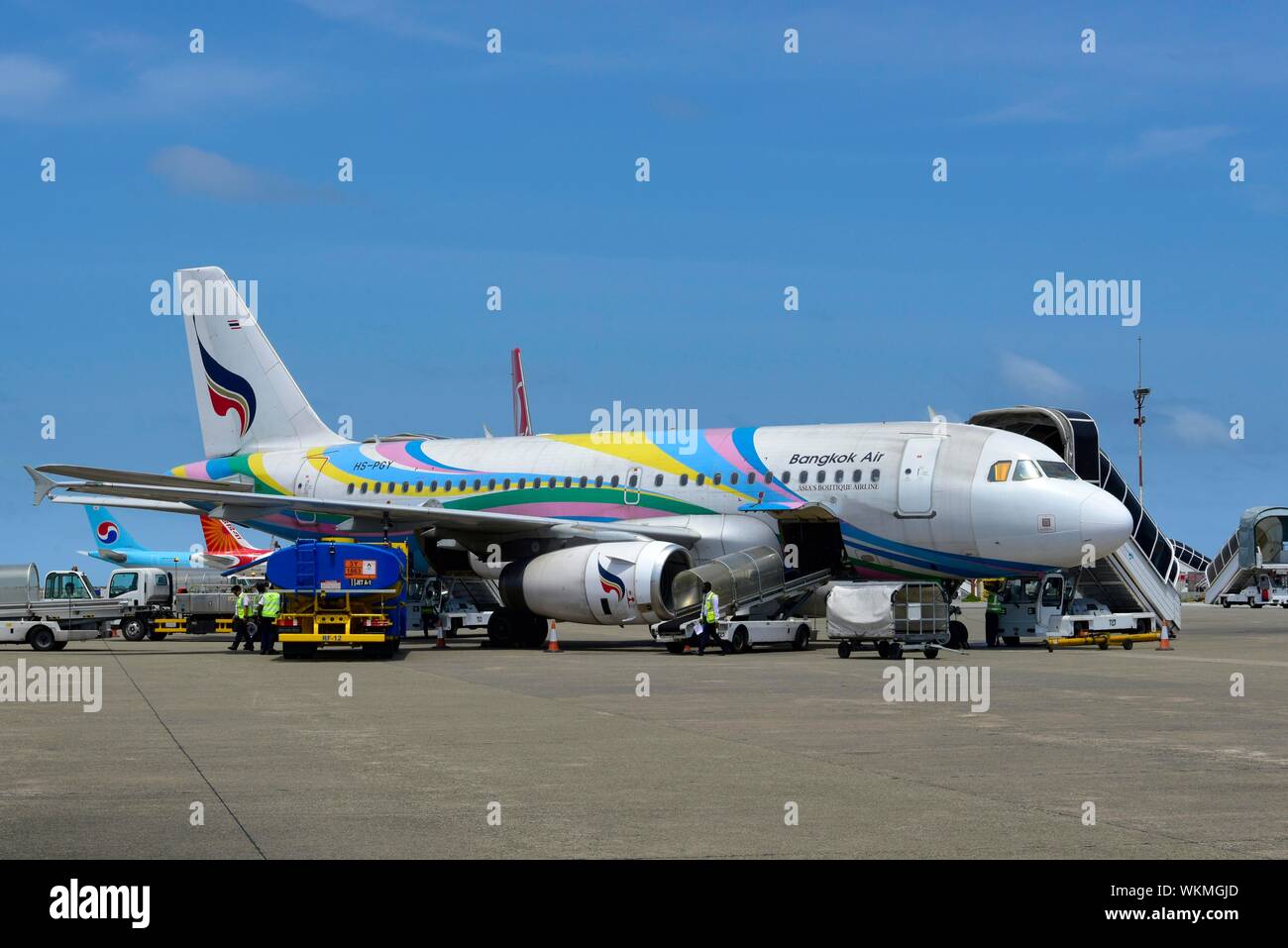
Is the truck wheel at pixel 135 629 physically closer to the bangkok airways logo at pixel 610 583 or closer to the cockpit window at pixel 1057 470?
the bangkok airways logo at pixel 610 583

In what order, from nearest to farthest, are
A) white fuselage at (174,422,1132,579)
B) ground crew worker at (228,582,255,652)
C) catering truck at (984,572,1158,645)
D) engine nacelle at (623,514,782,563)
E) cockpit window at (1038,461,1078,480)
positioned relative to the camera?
white fuselage at (174,422,1132,579)
cockpit window at (1038,461,1078,480)
catering truck at (984,572,1158,645)
engine nacelle at (623,514,782,563)
ground crew worker at (228,582,255,652)

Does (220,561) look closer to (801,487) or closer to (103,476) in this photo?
(103,476)

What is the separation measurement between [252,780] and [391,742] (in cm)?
278

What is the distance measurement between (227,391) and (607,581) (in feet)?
51.5

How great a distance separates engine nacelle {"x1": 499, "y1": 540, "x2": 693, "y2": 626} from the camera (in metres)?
29.7

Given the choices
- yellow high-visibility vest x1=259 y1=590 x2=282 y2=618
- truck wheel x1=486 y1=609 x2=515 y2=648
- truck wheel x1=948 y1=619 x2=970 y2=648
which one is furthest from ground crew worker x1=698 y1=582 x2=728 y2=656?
yellow high-visibility vest x1=259 y1=590 x2=282 y2=618

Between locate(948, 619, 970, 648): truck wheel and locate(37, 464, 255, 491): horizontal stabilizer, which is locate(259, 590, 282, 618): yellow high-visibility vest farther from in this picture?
locate(948, 619, 970, 648): truck wheel

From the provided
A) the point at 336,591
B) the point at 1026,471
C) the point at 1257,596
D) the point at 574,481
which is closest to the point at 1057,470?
the point at 1026,471

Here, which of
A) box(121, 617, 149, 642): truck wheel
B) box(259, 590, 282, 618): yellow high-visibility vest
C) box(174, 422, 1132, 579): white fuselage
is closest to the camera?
box(174, 422, 1132, 579): white fuselage

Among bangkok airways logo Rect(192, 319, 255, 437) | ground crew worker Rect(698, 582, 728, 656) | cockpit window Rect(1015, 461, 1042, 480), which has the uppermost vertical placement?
bangkok airways logo Rect(192, 319, 255, 437)

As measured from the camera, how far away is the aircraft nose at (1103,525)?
28.9m

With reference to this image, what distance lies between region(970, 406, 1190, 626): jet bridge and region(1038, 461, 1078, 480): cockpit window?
2969mm

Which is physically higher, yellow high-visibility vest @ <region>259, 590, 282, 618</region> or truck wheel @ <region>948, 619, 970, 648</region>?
yellow high-visibility vest @ <region>259, 590, 282, 618</region>

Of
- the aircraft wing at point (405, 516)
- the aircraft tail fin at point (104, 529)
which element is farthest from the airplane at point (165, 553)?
the aircraft wing at point (405, 516)
